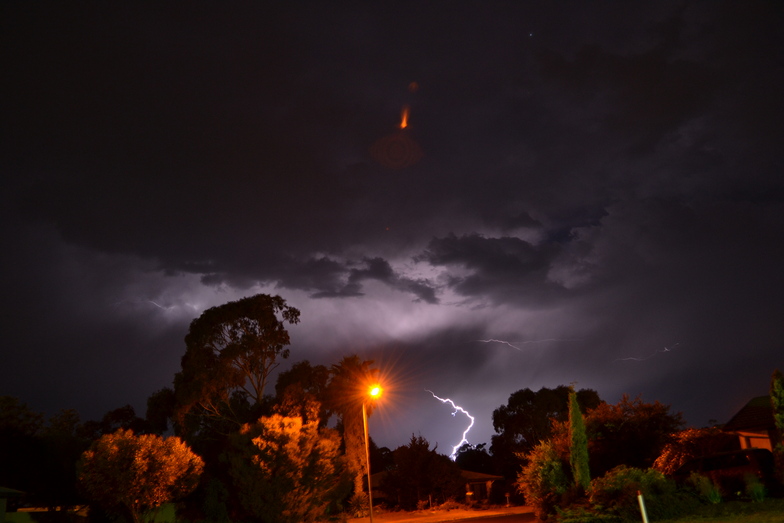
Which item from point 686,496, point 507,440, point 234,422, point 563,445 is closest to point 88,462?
point 234,422

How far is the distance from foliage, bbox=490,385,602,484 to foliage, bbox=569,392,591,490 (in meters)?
51.5

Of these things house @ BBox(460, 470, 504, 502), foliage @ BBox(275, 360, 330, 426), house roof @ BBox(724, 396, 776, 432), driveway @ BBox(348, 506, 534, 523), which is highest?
foliage @ BBox(275, 360, 330, 426)

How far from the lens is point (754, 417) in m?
31.8

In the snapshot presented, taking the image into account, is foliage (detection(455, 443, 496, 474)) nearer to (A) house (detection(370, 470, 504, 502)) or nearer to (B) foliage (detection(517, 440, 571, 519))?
(A) house (detection(370, 470, 504, 502))

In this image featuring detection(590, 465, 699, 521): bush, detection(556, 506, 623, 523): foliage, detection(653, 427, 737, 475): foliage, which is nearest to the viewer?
detection(590, 465, 699, 521): bush

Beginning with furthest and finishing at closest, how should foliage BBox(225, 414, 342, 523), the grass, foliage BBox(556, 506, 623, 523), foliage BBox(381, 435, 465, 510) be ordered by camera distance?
foliage BBox(381, 435, 465, 510), foliage BBox(225, 414, 342, 523), foliage BBox(556, 506, 623, 523), the grass

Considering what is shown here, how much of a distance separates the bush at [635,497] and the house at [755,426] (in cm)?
1430

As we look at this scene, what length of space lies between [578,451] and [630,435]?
6.70 m

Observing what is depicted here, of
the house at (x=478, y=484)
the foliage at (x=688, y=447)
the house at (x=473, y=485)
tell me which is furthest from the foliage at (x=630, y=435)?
the house at (x=478, y=484)

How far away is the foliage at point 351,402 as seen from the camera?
4106cm

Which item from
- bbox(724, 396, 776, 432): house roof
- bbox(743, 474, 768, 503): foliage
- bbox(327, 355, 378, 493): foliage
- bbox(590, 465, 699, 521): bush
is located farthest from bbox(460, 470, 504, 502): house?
bbox(743, 474, 768, 503): foliage

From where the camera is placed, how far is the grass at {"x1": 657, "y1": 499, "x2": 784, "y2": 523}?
14.5 meters

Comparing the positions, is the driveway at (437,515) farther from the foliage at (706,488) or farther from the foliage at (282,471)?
the foliage at (706,488)

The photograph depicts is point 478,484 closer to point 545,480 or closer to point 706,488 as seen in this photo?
point 545,480
